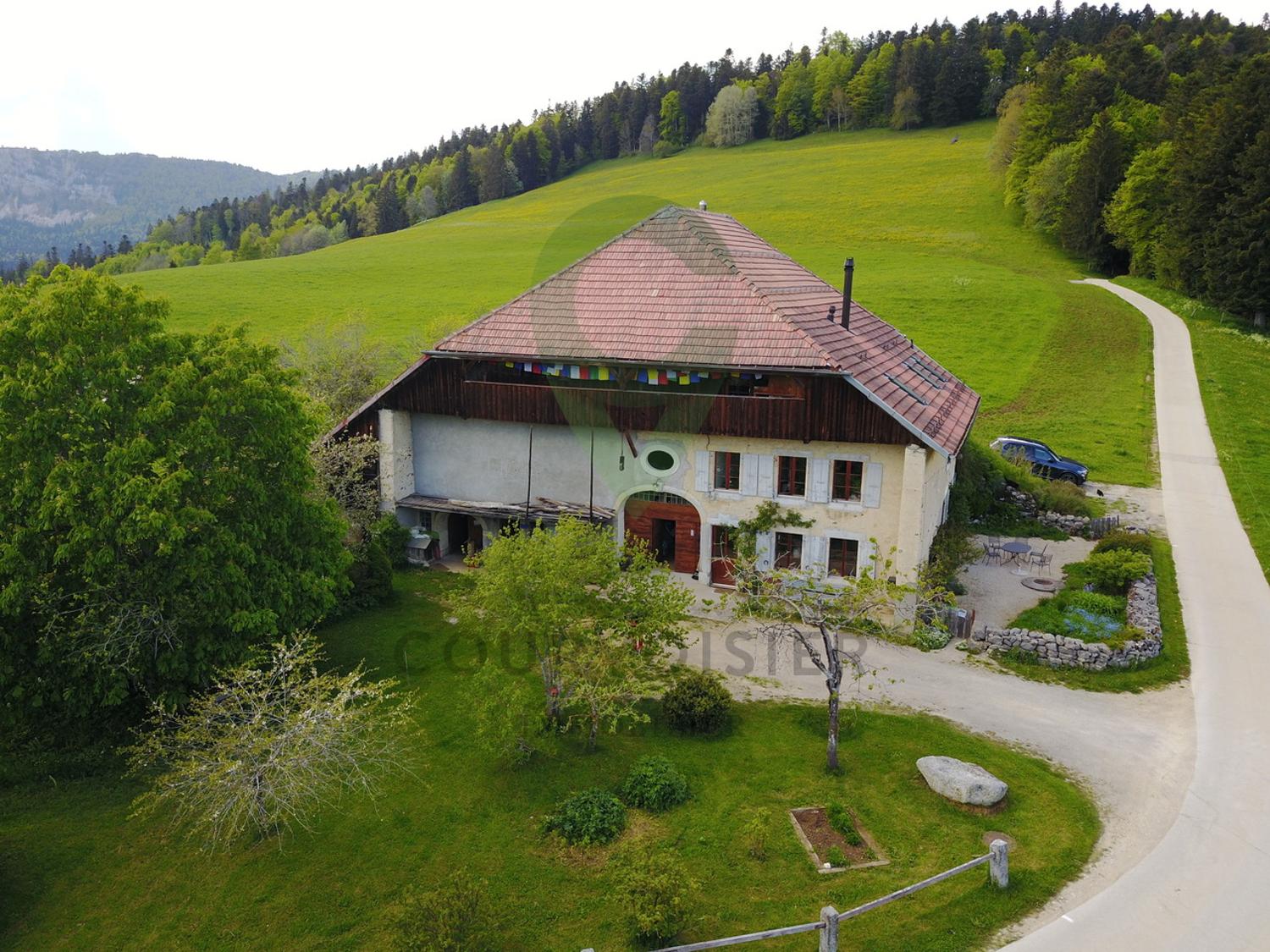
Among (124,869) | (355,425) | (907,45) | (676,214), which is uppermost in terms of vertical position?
(907,45)

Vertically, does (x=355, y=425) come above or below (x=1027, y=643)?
above

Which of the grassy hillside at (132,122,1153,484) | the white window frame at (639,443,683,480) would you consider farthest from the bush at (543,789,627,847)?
the grassy hillside at (132,122,1153,484)

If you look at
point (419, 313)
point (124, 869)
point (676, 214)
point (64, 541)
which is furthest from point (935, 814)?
point (419, 313)

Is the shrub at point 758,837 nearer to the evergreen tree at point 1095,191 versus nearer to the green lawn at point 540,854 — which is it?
the green lawn at point 540,854

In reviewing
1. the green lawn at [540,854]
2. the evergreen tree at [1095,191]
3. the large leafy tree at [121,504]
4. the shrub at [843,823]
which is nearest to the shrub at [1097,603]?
the green lawn at [540,854]

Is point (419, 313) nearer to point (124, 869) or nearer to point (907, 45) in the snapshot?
point (124, 869)

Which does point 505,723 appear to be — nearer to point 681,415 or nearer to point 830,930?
point 830,930
